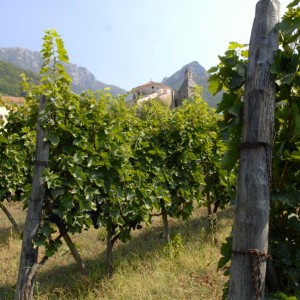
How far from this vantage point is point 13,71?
136 m

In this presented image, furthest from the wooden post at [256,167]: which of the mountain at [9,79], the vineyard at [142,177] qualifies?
the mountain at [9,79]

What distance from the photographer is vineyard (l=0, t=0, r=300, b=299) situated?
2.05 meters

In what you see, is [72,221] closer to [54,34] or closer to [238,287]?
[54,34]

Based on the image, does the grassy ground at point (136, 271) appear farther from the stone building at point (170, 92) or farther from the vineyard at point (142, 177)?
the stone building at point (170, 92)

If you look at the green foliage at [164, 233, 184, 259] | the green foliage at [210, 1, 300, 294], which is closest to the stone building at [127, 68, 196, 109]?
the green foliage at [164, 233, 184, 259]

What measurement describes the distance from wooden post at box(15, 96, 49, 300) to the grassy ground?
408 millimetres

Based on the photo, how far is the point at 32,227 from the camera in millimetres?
4012

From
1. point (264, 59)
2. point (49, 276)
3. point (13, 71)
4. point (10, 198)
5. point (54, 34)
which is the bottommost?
point (49, 276)

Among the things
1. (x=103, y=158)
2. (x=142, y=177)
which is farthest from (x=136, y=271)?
(x=103, y=158)

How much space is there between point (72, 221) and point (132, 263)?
5.17 feet

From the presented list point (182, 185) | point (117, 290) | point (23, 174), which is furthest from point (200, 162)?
point (23, 174)

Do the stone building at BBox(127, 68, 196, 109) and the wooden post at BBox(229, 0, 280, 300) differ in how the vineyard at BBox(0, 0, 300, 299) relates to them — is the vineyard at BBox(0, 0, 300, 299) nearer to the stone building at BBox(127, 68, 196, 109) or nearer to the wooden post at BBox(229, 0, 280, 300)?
the wooden post at BBox(229, 0, 280, 300)

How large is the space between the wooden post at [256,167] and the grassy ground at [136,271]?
267cm

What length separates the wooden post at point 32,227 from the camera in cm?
393
